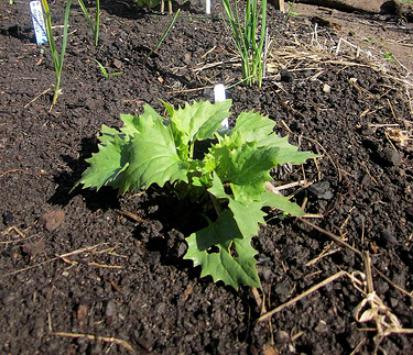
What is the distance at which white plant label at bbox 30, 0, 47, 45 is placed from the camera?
116 inches

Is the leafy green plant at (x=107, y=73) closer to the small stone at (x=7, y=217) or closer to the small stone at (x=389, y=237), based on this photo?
the small stone at (x=7, y=217)

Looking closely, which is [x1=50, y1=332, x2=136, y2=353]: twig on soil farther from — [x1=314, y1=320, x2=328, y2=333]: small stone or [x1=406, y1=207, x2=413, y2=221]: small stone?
[x1=406, y1=207, x2=413, y2=221]: small stone

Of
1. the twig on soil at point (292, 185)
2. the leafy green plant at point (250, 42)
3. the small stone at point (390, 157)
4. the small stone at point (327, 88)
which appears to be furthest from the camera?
the small stone at point (327, 88)

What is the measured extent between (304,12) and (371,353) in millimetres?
3390

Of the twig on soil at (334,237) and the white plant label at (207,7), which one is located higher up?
the white plant label at (207,7)

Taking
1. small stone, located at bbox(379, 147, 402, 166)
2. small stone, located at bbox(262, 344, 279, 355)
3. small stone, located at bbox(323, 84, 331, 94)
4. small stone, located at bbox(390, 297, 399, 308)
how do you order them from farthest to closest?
small stone, located at bbox(323, 84, 331, 94) → small stone, located at bbox(379, 147, 402, 166) → small stone, located at bbox(390, 297, 399, 308) → small stone, located at bbox(262, 344, 279, 355)

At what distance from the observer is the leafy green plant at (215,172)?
1.66 meters

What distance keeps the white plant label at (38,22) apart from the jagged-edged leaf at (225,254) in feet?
6.44

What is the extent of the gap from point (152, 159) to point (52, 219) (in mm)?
513

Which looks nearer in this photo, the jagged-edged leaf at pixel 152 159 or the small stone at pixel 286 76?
the jagged-edged leaf at pixel 152 159

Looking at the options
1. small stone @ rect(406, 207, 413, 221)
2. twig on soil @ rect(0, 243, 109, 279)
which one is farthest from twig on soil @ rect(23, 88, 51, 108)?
small stone @ rect(406, 207, 413, 221)

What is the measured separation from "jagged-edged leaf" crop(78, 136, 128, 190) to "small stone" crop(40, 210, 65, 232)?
0.16 metres

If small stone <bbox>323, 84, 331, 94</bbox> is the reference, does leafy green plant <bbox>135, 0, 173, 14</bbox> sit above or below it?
above

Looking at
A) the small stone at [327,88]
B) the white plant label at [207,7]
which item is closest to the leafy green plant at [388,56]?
the small stone at [327,88]
